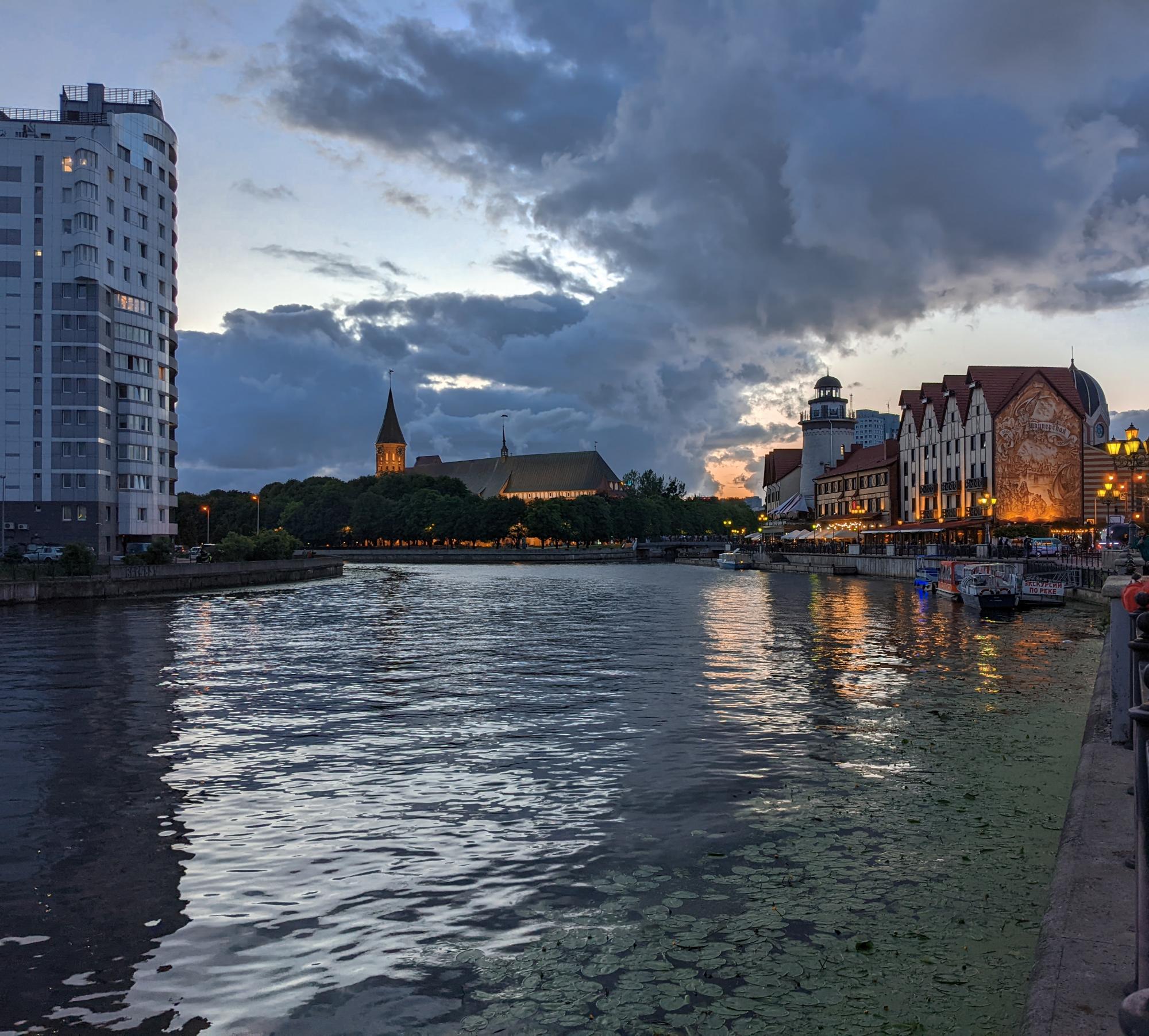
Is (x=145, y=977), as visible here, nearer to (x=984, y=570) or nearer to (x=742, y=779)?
(x=742, y=779)

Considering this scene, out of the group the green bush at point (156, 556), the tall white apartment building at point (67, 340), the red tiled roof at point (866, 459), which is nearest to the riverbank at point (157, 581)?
the green bush at point (156, 556)

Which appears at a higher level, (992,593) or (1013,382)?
(1013,382)

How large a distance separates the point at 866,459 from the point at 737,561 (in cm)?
2312

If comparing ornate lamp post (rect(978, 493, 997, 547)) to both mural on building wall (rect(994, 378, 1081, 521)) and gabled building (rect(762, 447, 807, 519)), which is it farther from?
gabled building (rect(762, 447, 807, 519))

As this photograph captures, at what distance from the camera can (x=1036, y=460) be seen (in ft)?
316

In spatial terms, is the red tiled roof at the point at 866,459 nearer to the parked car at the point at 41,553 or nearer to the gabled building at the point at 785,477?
the gabled building at the point at 785,477

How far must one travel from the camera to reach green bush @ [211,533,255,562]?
96.6 meters

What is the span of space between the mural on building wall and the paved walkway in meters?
91.7

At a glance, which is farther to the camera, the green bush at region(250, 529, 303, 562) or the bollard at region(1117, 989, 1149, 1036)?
the green bush at region(250, 529, 303, 562)

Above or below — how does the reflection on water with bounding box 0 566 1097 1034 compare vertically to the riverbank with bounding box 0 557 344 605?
below

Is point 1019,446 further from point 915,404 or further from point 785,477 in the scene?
point 785,477

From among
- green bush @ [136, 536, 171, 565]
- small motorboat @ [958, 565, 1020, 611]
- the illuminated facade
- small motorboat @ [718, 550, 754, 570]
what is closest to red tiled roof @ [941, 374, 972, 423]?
the illuminated facade

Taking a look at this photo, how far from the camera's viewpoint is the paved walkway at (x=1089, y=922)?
5.77 meters

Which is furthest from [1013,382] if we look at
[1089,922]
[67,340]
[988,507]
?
[1089,922]
